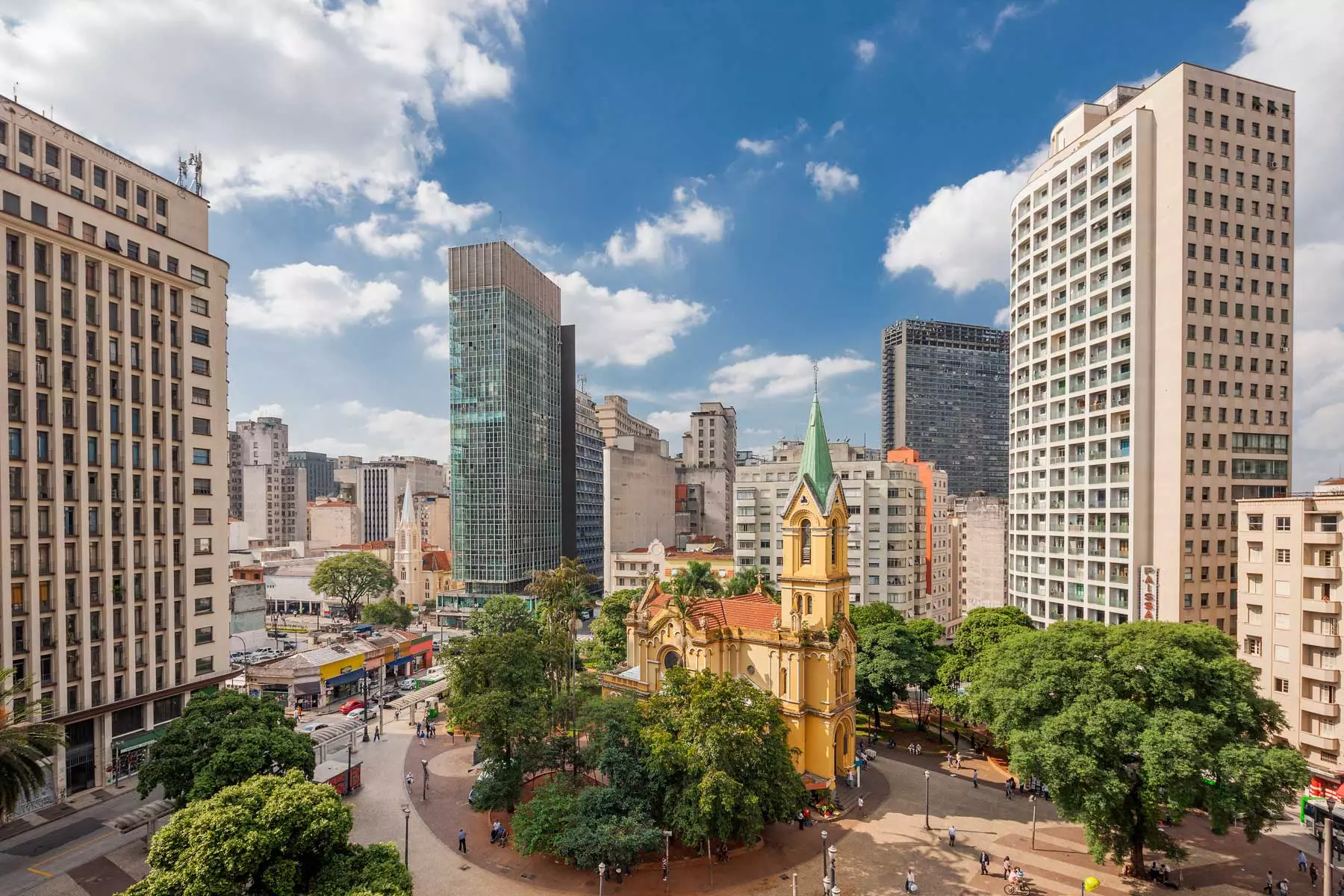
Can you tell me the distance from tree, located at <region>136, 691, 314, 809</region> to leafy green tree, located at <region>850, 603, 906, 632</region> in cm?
4456

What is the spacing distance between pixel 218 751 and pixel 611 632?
139ft

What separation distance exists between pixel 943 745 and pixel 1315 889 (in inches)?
936

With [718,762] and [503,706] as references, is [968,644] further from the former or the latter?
[503,706]

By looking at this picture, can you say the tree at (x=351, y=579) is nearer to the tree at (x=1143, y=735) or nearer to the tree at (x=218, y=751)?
the tree at (x=218, y=751)

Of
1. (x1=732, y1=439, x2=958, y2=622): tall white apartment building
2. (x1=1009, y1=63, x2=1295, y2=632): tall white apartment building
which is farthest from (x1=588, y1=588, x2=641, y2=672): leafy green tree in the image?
(x1=1009, y1=63, x2=1295, y2=632): tall white apartment building

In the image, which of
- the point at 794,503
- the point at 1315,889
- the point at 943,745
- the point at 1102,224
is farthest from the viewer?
the point at 1102,224

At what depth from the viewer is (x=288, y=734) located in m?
36.0

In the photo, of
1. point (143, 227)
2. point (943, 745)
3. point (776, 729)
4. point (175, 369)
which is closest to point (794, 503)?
point (776, 729)

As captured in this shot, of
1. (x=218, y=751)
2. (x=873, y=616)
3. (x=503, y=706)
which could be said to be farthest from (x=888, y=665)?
(x=218, y=751)

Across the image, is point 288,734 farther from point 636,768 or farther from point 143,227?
point 143,227

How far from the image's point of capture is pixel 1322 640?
42500 millimetres

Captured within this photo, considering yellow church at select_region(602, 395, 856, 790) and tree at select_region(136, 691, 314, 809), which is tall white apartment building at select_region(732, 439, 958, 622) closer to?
yellow church at select_region(602, 395, 856, 790)

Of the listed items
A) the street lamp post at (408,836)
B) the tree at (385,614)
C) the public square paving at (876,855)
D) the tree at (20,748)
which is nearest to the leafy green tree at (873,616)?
the public square paving at (876,855)

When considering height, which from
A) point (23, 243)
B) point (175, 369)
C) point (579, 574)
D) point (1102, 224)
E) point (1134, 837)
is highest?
point (1102, 224)
